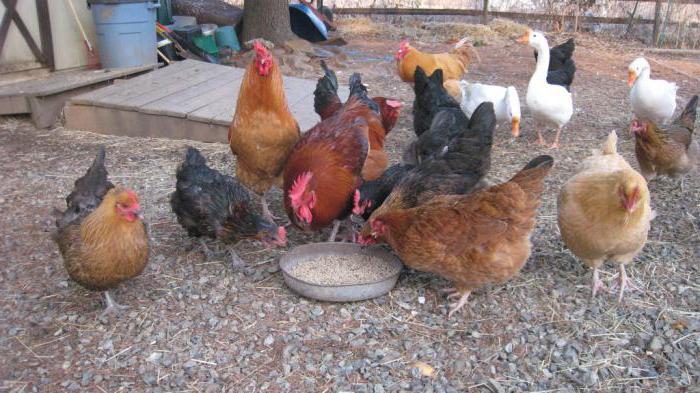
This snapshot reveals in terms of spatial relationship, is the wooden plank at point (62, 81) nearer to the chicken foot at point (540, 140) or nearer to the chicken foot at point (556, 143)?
the chicken foot at point (540, 140)

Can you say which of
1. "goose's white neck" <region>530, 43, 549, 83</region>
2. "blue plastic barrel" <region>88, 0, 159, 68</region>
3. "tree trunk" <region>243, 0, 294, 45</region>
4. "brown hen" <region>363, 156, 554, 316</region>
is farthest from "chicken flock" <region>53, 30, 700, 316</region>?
"tree trunk" <region>243, 0, 294, 45</region>

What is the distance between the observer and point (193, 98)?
6742 mm

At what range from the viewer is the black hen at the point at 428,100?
551cm

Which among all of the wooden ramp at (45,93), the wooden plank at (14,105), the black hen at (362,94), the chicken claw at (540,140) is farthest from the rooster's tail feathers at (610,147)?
the wooden plank at (14,105)

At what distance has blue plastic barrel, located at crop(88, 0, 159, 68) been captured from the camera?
7.27m

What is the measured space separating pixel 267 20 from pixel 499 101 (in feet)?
19.1

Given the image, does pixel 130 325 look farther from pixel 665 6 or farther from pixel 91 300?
pixel 665 6

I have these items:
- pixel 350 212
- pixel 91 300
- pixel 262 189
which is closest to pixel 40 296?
pixel 91 300

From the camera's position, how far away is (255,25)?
10.6 meters

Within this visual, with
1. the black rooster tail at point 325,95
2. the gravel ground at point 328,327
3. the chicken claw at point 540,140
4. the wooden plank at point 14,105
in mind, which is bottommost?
the gravel ground at point 328,327

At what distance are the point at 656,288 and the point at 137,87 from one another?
6221 mm

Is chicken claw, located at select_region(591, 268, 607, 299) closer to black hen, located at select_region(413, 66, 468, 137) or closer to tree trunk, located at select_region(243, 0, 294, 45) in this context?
black hen, located at select_region(413, 66, 468, 137)

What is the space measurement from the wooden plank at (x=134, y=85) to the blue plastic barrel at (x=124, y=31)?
39 centimetres

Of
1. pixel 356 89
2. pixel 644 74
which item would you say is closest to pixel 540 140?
pixel 644 74
